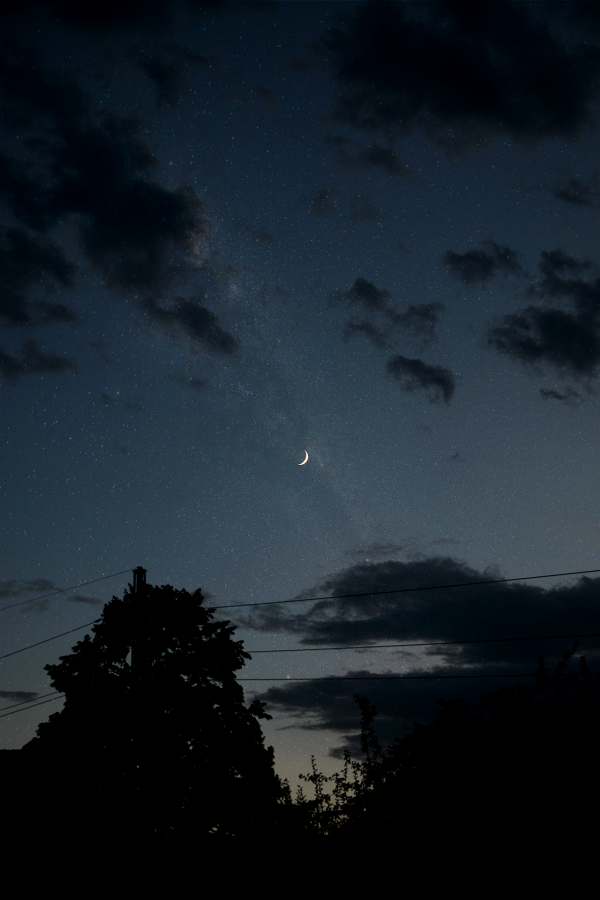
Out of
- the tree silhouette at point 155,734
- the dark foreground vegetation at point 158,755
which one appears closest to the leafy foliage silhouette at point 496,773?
the dark foreground vegetation at point 158,755

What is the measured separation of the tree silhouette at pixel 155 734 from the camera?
26.9m

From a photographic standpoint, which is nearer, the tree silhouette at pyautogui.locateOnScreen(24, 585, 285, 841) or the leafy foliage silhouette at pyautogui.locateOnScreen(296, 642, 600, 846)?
the leafy foliage silhouette at pyautogui.locateOnScreen(296, 642, 600, 846)

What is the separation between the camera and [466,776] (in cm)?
1298

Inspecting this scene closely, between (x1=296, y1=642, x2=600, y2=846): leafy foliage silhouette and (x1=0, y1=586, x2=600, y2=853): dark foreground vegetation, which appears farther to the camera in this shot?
(x1=0, y1=586, x2=600, y2=853): dark foreground vegetation

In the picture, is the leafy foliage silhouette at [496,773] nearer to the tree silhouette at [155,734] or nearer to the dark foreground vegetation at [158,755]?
the dark foreground vegetation at [158,755]

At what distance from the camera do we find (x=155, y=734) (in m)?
27.8

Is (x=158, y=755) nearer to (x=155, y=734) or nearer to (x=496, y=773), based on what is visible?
(x=155, y=734)

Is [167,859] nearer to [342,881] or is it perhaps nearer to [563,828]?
[342,881]

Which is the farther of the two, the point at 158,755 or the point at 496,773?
the point at 158,755

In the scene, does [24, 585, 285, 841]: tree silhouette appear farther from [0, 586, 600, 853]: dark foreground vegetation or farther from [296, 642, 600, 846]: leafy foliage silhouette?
[296, 642, 600, 846]: leafy foliage silhouette

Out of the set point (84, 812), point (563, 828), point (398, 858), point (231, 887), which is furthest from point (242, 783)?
point (563, 828)

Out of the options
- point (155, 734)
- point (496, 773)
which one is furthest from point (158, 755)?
point (496, 773)

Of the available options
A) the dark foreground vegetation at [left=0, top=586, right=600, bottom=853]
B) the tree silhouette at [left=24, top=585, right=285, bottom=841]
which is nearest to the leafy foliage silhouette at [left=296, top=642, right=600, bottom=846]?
the dark foreground vegetation at [left=0, top=586, right=600, bottom=853]

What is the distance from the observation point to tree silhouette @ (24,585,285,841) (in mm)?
26859
